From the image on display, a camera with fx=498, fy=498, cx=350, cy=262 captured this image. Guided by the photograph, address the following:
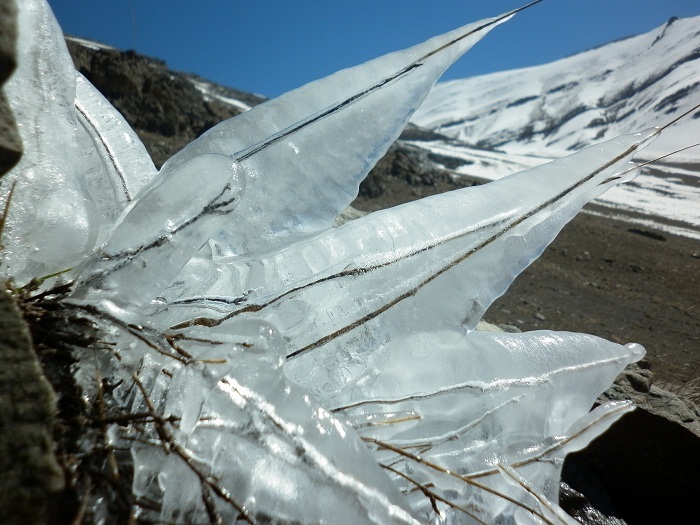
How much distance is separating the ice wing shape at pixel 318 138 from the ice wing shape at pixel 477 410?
1.23 feet

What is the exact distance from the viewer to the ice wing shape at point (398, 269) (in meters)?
0.93

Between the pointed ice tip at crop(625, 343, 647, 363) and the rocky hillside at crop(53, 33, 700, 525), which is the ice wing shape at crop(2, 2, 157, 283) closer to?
the rocky hillside at crop(53, 33, 700, 525)

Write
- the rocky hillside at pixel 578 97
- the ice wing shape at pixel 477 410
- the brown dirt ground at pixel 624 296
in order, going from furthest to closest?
the rocky hillside at pixel 578 97
the brown dirt ground at pixel 624 296
the ice wing shape at pixel 477 410

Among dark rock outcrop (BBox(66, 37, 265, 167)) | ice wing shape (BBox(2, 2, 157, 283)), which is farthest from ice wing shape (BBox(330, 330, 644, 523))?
dark rock outcrop (BBox(66, 37, 265, 167))

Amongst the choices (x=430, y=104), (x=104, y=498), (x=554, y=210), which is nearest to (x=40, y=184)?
(x=104, y=498)

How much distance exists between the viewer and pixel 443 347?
41.0 inches

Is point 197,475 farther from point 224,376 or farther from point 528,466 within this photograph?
point 528,466

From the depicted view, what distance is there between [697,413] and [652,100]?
35511mm

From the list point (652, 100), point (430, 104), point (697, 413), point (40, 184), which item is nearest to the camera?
point (40, 184)

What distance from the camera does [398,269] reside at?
1007 mm

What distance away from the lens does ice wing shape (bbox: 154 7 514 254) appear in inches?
43.4

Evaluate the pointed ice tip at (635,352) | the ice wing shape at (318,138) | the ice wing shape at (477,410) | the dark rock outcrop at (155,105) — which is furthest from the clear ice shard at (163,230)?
the dark rock outcrop at (155,105)

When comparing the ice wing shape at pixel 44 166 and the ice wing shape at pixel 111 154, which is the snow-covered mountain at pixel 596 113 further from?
the ice wing shape at pixel 44 166

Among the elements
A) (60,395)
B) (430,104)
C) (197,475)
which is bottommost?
(430,104)
